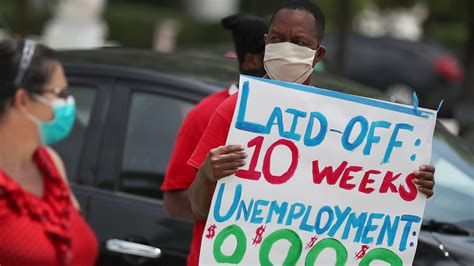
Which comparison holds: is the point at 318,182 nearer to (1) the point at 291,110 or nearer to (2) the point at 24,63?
(1) the point at 291,110

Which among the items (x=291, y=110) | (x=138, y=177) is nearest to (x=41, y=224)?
(x=291, y=110)

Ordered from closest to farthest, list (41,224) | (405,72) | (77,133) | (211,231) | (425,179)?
(211,231) → (425,179) → (41,224) → (77,133) → (405,72)

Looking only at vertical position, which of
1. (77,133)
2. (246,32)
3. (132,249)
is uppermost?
(246,32)

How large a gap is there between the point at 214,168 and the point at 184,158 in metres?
0.79

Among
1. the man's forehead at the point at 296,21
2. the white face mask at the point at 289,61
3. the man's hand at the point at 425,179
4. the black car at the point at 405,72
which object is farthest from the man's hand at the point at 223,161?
the black car at the point at 405,72

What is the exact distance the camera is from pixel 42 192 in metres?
3.92

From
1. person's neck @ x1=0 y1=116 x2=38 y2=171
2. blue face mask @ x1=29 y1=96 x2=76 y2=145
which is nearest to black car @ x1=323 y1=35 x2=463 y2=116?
blue face mask @ x1=29 y1=96 x2=76 y2=145

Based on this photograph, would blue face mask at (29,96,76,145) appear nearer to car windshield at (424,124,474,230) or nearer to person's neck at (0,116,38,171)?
person's neck at (0,116,38,171)

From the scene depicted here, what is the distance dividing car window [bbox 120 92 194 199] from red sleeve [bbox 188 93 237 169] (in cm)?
155

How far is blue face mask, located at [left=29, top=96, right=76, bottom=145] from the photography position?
396cm

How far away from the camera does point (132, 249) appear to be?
4980 mm

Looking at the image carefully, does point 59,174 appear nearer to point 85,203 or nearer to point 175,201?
point 175,201

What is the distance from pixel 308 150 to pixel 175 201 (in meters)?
0.84

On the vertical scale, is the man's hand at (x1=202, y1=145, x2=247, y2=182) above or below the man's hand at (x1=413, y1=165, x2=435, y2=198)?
below
